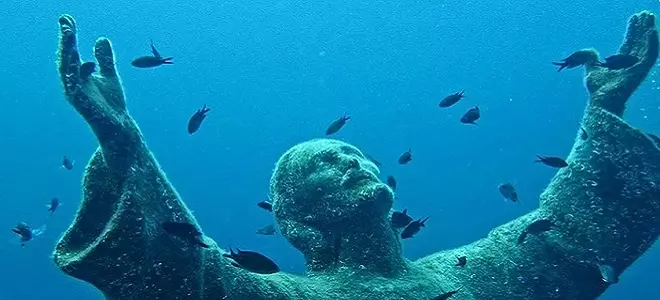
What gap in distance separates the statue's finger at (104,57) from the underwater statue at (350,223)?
1 centimetres

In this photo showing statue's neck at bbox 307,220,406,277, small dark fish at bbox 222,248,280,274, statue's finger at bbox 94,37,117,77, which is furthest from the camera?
statue's neck at bbox 307,220,406,277

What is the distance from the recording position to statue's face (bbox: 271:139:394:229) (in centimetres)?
539

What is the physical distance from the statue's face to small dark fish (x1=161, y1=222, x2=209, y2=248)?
1.74m

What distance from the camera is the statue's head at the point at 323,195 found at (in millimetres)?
5406

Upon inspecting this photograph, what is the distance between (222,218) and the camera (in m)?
56.1

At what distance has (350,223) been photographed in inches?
218

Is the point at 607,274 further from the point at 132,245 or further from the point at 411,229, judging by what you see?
the point at 132,245

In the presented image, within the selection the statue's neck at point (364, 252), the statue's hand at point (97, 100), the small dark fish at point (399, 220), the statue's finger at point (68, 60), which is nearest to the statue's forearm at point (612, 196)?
the small dark fish at point (399, 220)

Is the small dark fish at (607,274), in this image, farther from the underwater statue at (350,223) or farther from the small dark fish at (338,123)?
the small dark fish at (338,123)

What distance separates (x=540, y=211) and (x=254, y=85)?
4776cm

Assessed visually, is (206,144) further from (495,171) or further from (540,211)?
(540,211)

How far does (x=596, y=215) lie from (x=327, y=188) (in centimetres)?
308

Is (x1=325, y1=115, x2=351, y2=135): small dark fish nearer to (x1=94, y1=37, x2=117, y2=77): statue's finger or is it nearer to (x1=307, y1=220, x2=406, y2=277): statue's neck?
(x1=307, y1=220, x2=406, y2=277): statue's neck

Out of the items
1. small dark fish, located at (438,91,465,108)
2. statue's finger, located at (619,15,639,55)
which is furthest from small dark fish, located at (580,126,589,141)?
small dark fish, located at (438,91,465,108)
